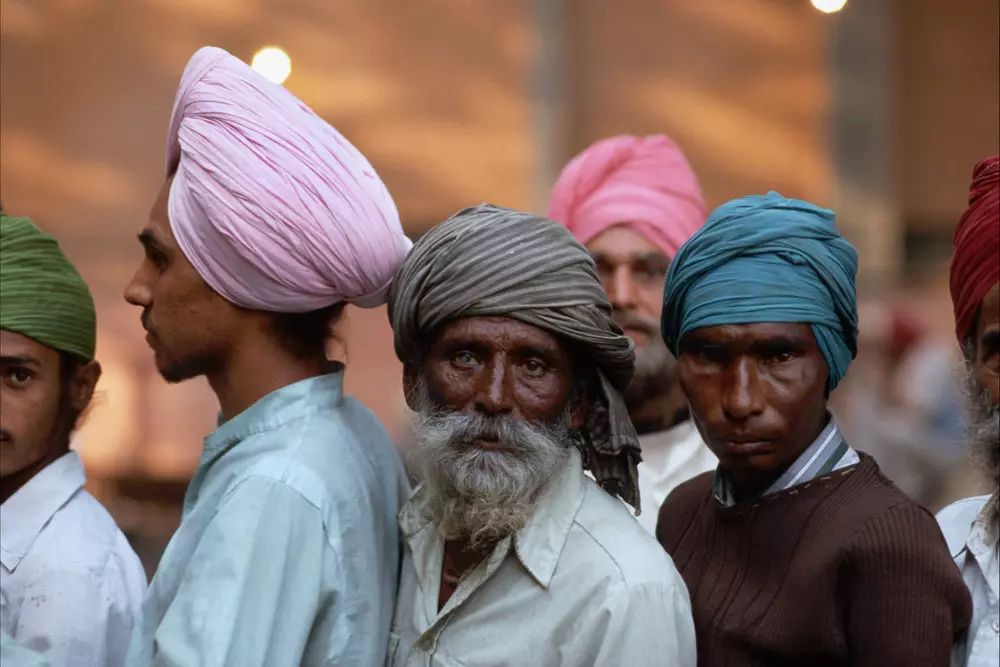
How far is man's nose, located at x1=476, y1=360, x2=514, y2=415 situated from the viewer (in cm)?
282

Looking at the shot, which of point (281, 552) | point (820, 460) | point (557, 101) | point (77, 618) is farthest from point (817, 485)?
point (557, 101)

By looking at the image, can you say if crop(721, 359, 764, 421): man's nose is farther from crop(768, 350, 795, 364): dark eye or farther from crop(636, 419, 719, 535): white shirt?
crop(636, 419, 719, 535): white shirt

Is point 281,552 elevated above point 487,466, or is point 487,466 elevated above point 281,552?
point 487,466

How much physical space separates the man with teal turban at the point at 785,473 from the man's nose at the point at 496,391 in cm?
39

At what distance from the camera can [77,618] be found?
310 centimetres

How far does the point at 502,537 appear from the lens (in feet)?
9.36

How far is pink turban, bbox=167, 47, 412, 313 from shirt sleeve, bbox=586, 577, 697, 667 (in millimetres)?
974

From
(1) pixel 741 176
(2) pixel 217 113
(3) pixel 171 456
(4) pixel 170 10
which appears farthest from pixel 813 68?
(2) pixel 217 113

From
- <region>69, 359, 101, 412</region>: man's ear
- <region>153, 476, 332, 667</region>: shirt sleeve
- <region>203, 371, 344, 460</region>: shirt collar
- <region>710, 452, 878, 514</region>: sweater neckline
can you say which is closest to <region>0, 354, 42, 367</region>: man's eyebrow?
<region>69, 359, 101, 412</region>: man's ear

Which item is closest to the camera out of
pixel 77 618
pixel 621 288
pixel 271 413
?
pixel 271 413

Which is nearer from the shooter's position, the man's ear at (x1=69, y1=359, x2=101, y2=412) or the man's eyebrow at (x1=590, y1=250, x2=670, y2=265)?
the man's ear at (x1=69, y1=359, x2=101, y2=412)

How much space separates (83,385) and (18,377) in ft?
0.61

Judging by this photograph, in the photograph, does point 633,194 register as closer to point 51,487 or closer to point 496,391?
point 496,391

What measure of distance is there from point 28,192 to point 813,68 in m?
6.76
